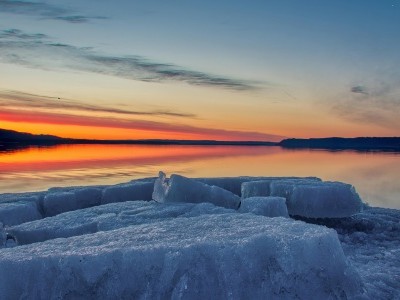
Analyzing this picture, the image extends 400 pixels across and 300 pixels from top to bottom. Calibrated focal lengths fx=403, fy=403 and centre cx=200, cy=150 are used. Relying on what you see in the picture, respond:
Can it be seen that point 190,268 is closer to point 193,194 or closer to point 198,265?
point 198,265

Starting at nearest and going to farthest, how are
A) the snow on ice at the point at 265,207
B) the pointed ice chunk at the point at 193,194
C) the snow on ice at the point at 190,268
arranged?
the snow on ice at the point at 190,268, the snow on ice at the point at 265,207, the pointed ice chunk at the point at 193,194

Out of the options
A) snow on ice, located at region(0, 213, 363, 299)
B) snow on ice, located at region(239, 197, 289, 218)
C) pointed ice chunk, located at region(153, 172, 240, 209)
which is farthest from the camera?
pointed ice chunk, located at region(153, 172, 240, 209)

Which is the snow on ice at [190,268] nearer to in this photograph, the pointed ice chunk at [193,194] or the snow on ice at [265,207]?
A: the snow on ice at [265,207]

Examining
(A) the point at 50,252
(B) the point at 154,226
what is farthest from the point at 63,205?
(A) the point at 50,252

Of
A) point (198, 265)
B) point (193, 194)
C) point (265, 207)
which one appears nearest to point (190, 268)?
point (198, 265)

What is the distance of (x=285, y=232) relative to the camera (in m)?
3.12

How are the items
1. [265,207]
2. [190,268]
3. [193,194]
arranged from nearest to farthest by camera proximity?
[190,268] < [265,207] < [193,194]

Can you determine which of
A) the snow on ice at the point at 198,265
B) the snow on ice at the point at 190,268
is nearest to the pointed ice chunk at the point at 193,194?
the snow on ice at the point at 198,265

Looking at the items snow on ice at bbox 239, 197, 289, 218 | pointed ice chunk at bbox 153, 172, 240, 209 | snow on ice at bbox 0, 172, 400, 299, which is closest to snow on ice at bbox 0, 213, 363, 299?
snow on ice at bbox 0, 172, 400, 299

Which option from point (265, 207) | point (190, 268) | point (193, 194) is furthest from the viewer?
point (193, 194)

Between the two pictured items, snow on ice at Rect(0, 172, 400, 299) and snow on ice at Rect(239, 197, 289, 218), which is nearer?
snow on ice at Rect(0, 172, 400, 299)

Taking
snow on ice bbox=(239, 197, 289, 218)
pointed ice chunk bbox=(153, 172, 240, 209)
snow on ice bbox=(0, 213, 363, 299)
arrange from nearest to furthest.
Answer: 1. snow on ice bbox=(0, 213, 363, 299)
2. snow on ice bbox=(239, 197, 289, 218)
3. pointed ice chunk bbox=(153, 172, 240, 209)

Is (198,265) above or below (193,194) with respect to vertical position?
above

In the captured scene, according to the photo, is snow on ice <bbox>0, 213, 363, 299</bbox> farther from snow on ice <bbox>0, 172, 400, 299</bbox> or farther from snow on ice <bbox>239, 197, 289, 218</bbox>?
snow on ice <bbox>239, 197, 289, 218</bbox>
